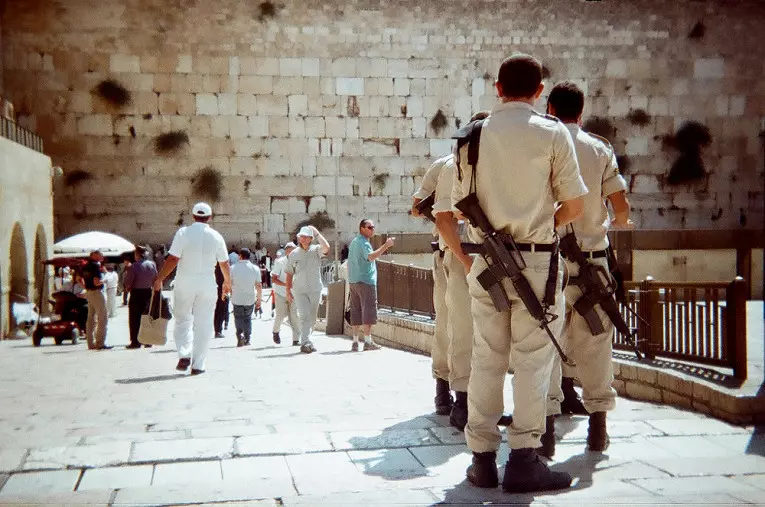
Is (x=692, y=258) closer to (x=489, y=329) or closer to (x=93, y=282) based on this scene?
(x=93, y=282)

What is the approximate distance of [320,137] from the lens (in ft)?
72.8

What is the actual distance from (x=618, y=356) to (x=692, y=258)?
57.2 feet

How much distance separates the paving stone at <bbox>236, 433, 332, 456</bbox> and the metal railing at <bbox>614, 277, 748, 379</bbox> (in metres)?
2.68

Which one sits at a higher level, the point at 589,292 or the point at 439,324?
the point at 589,292

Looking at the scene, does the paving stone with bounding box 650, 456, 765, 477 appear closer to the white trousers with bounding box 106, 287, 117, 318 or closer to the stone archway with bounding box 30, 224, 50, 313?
the white trousers with bounding box 106, 287, 117, 318

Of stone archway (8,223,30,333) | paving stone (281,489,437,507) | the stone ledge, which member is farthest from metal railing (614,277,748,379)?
stone archway (8,223,30,333)

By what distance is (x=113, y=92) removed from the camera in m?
21.4

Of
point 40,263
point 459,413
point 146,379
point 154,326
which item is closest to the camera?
point 459,413

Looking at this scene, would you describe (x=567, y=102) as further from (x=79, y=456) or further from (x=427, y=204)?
(x=79, y=456)

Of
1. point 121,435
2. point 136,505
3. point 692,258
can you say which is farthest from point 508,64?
point 692,258

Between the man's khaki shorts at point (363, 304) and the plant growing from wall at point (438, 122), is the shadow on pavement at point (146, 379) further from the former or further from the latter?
the plant growing from wall at point (438, 122)

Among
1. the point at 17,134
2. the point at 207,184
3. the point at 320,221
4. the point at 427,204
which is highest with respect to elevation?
the point at 17,134

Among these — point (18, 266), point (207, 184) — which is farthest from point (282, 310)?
point (207, 184)

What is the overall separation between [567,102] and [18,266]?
12.4 metres
